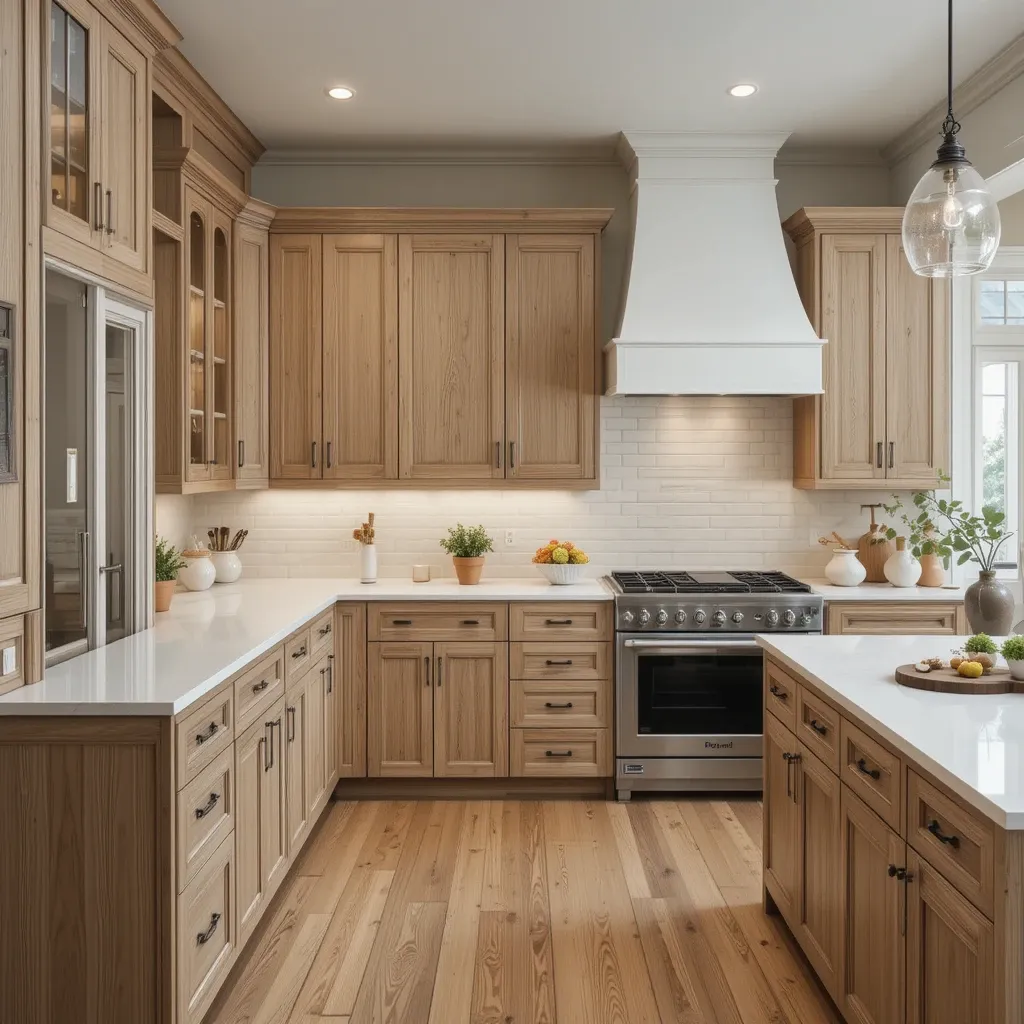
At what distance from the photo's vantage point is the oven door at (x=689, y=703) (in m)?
4.36

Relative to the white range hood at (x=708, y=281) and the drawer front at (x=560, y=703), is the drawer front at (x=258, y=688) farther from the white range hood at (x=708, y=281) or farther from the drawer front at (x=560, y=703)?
the white range hood at (x=708, y=281)

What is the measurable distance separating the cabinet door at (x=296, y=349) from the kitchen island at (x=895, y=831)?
2596 mm

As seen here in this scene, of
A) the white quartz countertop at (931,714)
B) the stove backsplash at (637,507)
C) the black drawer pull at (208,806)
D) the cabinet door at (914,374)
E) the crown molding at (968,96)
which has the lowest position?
the black drawer pull at (208,806)

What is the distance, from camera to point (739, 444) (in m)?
5.00

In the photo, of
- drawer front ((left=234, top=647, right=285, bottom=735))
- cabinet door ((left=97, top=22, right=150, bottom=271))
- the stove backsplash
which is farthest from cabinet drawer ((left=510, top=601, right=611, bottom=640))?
cabinet door ((left=97, top=22, right=150, bottom=271))

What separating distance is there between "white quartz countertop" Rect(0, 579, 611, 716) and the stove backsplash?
0.71 feet

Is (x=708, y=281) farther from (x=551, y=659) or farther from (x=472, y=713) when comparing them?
(x=472, y=713)

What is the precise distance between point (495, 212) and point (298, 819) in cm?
293

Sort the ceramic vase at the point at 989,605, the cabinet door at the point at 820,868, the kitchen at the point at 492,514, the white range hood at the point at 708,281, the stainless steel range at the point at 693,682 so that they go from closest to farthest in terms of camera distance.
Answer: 1. the kitchen at the point at 492,514
2. the cabinet door at the point at 820,868
3. the ceramic vase at the point at 989,605
4. the stainless steel range at the point at 693,682
5. the white range hood at the point at 708,281

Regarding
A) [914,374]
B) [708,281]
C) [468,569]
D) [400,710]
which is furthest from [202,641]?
[914,374]

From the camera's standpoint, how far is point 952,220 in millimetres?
2221

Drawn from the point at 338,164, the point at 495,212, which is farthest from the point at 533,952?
the point at 338,164

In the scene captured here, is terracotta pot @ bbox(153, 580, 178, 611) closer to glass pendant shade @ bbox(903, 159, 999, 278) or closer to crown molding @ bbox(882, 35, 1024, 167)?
glass pendant shade @ bbox(903, 159, 999, 278)

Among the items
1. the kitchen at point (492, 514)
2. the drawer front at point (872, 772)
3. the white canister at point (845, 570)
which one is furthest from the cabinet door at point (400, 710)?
the drawer front at point (872, 772)
